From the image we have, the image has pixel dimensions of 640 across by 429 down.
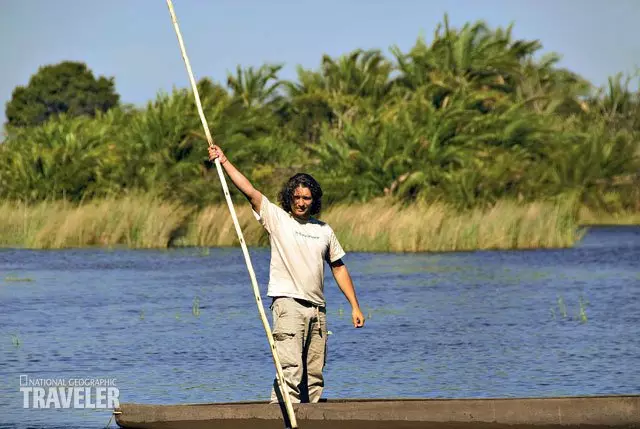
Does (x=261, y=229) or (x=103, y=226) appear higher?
(x=261, y=229)

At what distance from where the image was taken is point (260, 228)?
111 ft

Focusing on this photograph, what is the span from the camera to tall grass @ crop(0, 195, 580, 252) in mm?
33469

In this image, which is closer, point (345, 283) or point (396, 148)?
point (345, 283)

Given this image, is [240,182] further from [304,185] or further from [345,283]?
[345,283]

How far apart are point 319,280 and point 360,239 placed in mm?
23683

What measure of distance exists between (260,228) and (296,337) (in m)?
24.1

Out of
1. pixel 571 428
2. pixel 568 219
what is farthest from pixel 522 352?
pixel 568 219

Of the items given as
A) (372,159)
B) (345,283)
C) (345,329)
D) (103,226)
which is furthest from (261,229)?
(345,283)

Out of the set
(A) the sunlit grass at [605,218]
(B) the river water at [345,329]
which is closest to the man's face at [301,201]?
(B) the river water at [345,329]

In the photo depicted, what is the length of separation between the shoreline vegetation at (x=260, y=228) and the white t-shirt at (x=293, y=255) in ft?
76.4

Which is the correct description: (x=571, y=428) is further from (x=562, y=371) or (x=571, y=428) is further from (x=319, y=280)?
(x=562, y=371)

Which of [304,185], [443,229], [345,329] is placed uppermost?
[304,185]

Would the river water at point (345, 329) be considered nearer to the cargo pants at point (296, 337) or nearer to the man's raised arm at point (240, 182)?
the cargo pants at point (296, 337)

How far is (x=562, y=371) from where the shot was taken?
14.6 meters
